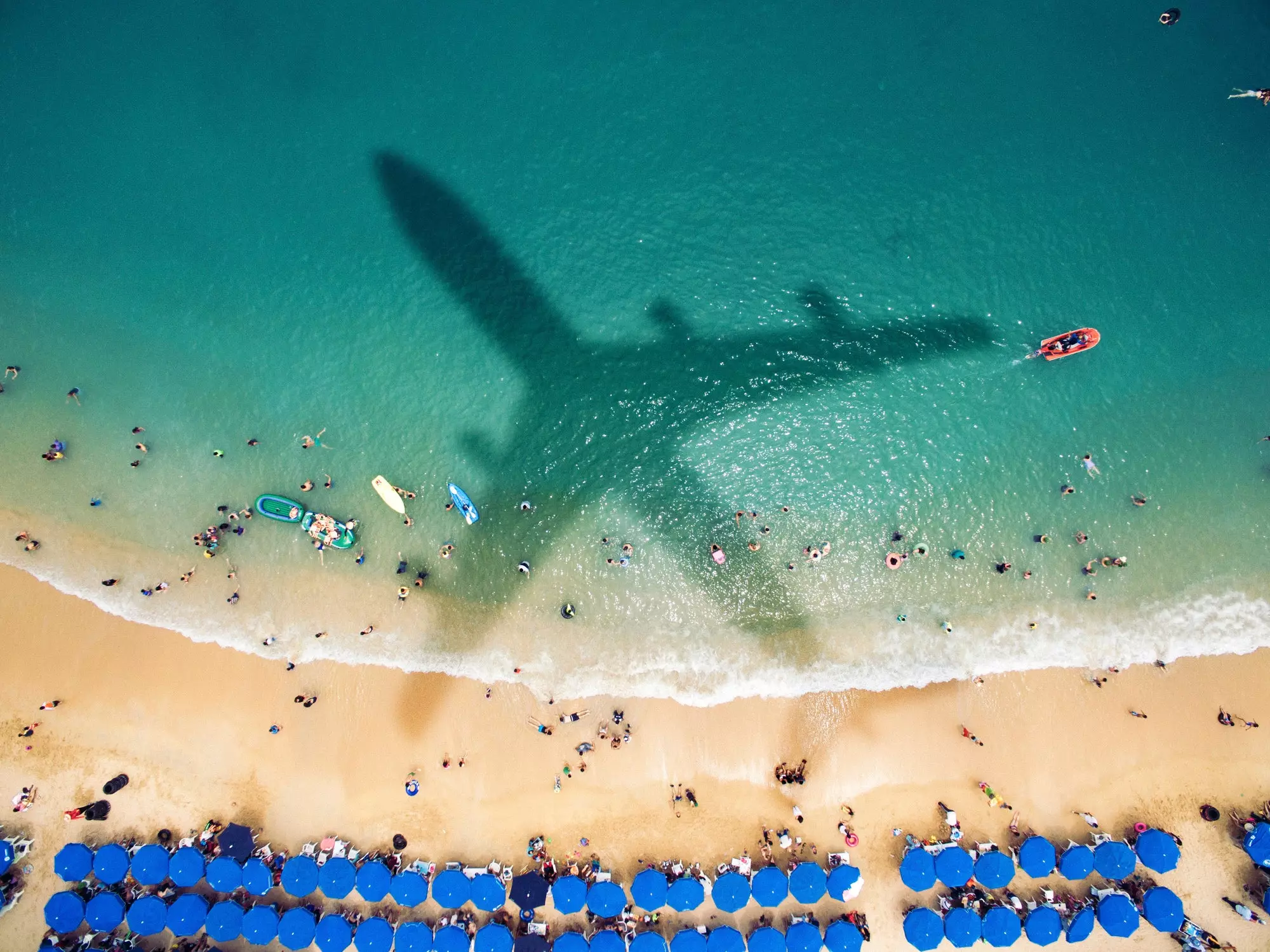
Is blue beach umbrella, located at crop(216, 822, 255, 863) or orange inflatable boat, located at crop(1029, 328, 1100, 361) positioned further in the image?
orange inflatable boat, located at crop(1029, 328, 1100, 361)

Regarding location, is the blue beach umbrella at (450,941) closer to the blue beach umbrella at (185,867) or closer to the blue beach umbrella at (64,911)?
the blue beach umbrella at (185,867)

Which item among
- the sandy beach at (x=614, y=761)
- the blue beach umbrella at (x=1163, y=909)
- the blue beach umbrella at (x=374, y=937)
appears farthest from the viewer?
the sandy beach at (x=614, y=761)

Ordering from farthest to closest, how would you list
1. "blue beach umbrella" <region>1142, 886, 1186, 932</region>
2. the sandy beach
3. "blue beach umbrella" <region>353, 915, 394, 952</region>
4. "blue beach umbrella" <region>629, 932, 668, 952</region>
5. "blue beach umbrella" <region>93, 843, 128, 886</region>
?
the sandy beach → "blue beach umbrella" <region>93, 843, 128, 886</region> → "blue beach umbrella" <region>353, 915, 394, 952</region> → "blue beach umbrella" <region>1142, 886, 1186, 932</region> → "blue beach umbrella" <region>629, 932, 668, 952</region>

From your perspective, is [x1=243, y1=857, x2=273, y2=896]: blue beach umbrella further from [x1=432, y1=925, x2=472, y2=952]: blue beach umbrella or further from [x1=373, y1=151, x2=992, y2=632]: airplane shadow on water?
[x1=373, y1=151, x2=992, y2=632]: airplane shadow on water

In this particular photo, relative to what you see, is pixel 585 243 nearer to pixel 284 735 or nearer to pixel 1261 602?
pixel 284 735

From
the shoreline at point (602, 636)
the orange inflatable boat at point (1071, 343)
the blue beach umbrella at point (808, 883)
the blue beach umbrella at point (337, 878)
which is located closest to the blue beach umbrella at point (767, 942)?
the blue beach umbrella at point (808, 883)

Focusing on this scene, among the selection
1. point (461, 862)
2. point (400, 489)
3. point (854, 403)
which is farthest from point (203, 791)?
point (854, 403)

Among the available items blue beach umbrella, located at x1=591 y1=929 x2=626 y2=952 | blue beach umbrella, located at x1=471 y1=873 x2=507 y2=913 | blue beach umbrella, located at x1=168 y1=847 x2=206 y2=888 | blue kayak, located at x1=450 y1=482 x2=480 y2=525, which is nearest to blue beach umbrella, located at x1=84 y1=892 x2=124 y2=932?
blue beach umbrella, located at x1=168 y1=847 x2=206 y2=888
